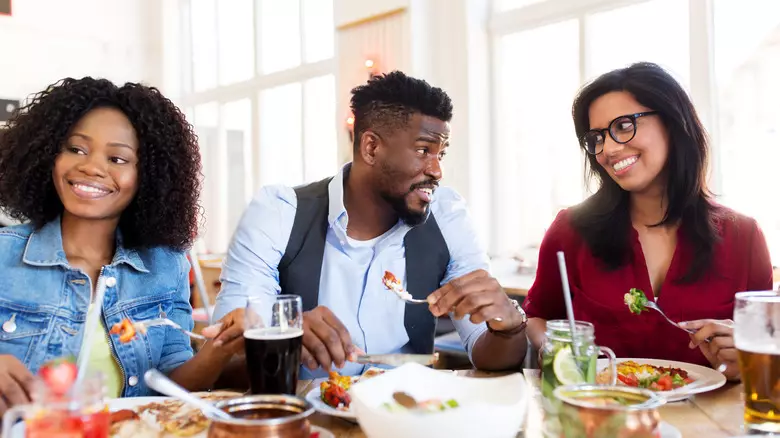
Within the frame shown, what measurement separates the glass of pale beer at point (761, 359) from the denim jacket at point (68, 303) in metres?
1.29

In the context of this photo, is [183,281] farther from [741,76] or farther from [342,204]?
[741,76]

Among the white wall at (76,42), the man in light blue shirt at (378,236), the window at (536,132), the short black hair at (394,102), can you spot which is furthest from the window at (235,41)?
the man in light blue shirt at (378,236)

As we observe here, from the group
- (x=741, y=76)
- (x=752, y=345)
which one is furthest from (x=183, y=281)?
(x=741, y=76)

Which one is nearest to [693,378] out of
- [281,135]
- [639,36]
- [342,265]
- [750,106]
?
[342,265]

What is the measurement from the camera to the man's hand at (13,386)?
1230 mm

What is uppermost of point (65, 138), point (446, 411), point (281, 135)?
Result: point (281, 135)

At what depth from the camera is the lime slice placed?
1.16m

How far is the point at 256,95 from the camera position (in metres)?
7.66

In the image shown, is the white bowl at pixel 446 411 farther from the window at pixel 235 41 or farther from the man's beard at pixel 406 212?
the window at pixel 235 41

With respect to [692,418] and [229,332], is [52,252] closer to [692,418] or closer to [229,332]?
[229,332]

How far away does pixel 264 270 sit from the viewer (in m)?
1.95

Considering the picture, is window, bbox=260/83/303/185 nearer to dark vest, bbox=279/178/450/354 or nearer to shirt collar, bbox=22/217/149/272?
dark vest, bbox=279/178/450/354

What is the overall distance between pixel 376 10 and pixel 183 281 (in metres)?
4.20

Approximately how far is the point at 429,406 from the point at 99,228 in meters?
1.26
